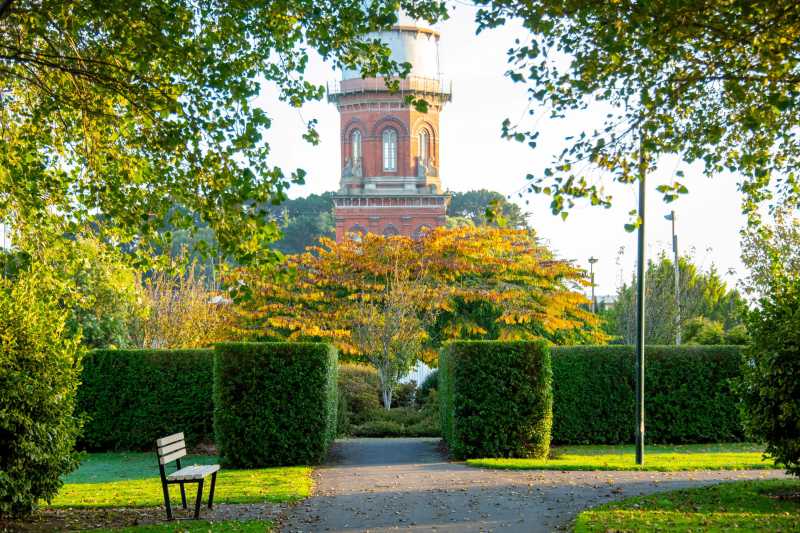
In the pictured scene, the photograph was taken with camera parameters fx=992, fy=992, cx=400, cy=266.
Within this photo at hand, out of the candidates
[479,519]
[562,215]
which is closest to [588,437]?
[479,519]

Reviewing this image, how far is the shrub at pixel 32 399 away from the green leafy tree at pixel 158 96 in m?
1.45

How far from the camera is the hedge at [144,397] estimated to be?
21688mm

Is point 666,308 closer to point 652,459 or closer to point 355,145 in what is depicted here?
point 652,459

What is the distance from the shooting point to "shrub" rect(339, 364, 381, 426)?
82.5 feet

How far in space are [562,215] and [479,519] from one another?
11.8 ft

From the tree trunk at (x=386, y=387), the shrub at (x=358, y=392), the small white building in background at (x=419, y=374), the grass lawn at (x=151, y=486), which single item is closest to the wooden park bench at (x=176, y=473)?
the grass lawn at (x=151, y=486)

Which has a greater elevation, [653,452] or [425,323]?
[425,323]

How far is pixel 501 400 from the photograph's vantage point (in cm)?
1766

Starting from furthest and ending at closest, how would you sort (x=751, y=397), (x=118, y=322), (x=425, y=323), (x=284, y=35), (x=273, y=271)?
(x=425, y=323) < (x=118, y=322) < (x=751, y=397) < (x=284, y=35) < (x=273, y=271)

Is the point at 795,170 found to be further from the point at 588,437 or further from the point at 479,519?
the point at 588,437

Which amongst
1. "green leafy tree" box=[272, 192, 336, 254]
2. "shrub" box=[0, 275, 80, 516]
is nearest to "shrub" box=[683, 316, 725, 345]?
"shrub" box=[0, 275, 80, 516]

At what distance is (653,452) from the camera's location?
20.4 m

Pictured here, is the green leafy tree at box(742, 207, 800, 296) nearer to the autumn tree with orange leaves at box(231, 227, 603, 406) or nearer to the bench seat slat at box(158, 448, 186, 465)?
the autumn tree with orange leaves at box(231, 227, 603, 406)

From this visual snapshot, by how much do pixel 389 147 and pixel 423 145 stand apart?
232 centimetres
